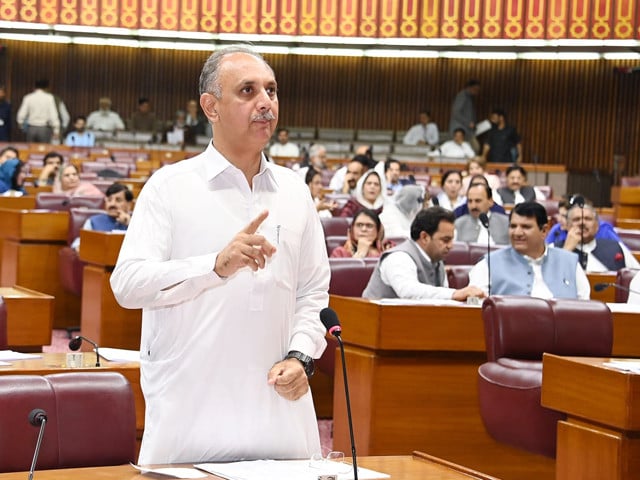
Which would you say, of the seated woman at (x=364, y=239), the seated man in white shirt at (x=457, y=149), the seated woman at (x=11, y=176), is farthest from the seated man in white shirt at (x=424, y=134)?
the seated woman at (x=364, y=239)

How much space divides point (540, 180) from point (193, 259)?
15478 millimetres

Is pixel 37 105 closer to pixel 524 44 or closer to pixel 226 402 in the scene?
pixel 524 44

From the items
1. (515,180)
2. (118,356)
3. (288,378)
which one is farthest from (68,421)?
(515,180)

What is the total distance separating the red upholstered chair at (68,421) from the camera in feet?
8.89

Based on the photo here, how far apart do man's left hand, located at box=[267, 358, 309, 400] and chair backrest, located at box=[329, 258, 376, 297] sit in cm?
383

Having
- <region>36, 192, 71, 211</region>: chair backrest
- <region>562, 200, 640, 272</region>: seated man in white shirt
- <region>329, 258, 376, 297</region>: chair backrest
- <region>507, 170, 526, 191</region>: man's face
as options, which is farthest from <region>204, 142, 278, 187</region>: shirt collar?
<region>507, 170, 526, 191</region>: man's face

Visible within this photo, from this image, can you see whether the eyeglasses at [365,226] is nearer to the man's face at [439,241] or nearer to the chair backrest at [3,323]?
the man's face at [439,241]

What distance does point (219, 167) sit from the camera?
2.64 meters

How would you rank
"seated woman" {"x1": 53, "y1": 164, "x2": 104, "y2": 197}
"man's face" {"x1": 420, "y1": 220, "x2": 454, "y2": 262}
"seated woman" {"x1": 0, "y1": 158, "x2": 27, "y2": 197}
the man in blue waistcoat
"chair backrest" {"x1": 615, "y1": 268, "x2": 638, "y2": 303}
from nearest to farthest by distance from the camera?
"man's face" {"x1": 420, "y1": 220, "x2": 454, "y2": 262} < "chair backrest" {"x1": 615, "y1": 268, "x2": 638, "y2": 303} < the man in blue waistcoat < "seated woman" {"x1": 53, "y1": 164, "x2": 104, "y2": 197} < "seated woman" {"x1": 0, "y1": 158, "x2": 27, "y2": 197}

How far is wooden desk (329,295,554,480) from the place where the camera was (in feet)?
17.5

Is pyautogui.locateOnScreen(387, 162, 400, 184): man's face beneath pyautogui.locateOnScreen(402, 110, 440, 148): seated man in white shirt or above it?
beneath

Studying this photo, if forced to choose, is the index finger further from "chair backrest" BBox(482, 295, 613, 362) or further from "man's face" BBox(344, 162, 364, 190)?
"man's face" BBox(344, 162, 364, 190)

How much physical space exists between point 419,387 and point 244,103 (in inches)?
120

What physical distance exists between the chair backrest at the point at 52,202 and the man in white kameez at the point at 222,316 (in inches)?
292
